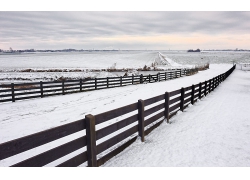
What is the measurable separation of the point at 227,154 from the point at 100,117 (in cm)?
323

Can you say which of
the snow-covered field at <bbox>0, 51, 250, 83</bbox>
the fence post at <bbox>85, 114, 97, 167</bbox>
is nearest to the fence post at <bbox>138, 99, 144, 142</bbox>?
the fence post at <bbox>85, 114, 97, 167</bbox>

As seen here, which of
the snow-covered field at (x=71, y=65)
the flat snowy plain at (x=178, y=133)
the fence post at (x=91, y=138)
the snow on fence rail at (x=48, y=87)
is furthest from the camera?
the snow-covered field at (x=71, y=65)

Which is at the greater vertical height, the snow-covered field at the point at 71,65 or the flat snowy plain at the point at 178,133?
the snow-covered field at the point at 71,65

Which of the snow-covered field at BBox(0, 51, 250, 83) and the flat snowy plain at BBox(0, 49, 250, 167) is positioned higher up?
the snow-covered field at BBox(0, 51, 250, 83)

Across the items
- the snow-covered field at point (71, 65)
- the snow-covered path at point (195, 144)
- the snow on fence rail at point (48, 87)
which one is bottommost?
the snow-covered path at point (195, 144)

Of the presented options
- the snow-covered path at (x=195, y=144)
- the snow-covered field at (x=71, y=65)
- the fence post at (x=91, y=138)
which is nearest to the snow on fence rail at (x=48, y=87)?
the snow-covered path at (x=195, y=144)

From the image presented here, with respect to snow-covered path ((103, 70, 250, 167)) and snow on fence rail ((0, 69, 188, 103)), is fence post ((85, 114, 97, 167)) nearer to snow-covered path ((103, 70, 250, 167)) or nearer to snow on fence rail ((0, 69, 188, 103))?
snow-covered path ((103, 70, 250, 167))

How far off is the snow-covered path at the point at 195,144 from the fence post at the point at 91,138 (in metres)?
0.54

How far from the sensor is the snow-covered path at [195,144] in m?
4.38

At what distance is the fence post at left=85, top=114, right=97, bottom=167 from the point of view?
3.77 meters

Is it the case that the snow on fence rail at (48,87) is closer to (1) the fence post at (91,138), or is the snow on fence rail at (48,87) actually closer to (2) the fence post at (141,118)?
(2) the fence post at (141,118)

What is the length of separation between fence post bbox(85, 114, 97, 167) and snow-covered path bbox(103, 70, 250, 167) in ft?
1.79

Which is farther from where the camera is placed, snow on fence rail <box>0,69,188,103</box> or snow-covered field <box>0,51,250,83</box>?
snow-covered field <box>0,51,250,83</box>

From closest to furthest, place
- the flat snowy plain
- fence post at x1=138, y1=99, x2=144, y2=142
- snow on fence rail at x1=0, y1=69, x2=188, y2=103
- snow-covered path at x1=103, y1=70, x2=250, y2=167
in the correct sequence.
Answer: snow-covered path at x1=103, y1=70, x2=250, y2=167 → the flat snowy plain → fence post at x1=138, y1=99, x2=144, y2=142 → snow on fence rail at x1=0, y1=69, x2=188, y2=103
